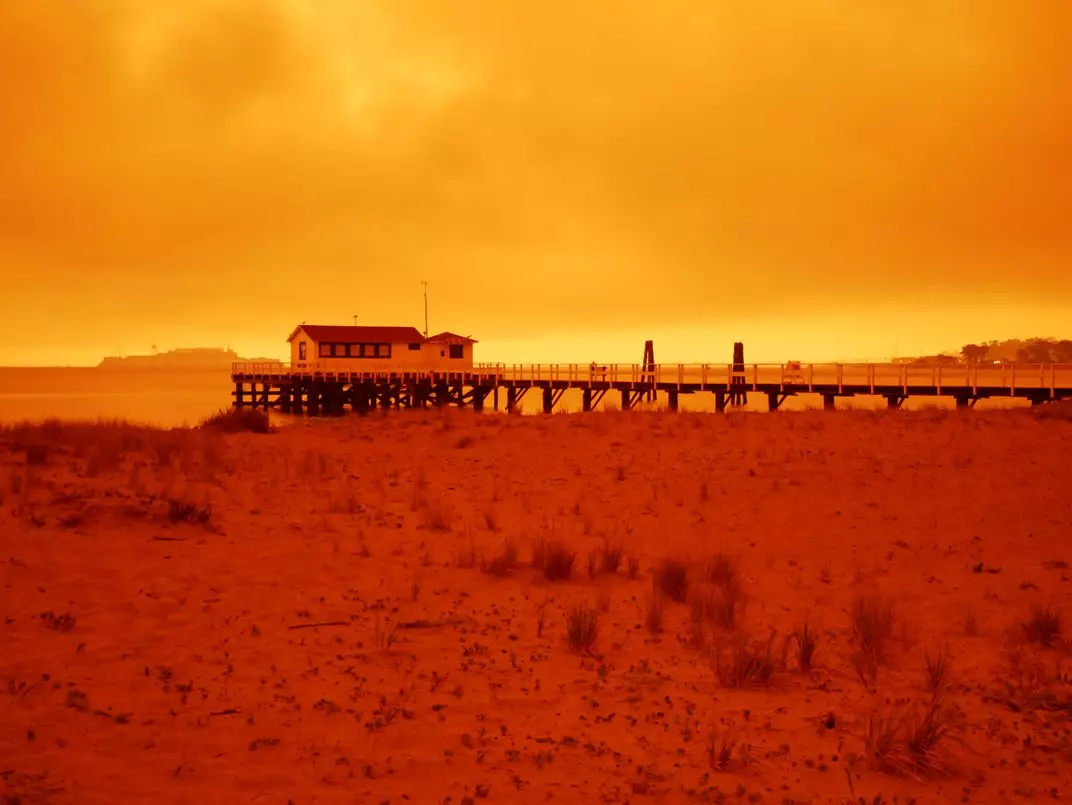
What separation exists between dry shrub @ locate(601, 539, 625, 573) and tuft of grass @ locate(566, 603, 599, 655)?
95.4 inches

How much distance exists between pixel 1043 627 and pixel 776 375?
27323mm

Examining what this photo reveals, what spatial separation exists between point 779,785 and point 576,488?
1099cm

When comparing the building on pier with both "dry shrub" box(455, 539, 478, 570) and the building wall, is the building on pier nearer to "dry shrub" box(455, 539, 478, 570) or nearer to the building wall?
the building wall

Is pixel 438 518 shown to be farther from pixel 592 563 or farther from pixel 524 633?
pixel 524 633

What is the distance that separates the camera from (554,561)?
33.8 ft

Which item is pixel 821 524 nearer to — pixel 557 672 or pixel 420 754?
pixel 557 672

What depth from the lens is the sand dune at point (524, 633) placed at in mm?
5387

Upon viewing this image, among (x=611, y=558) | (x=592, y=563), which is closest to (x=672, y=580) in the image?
(x=611, y=558)

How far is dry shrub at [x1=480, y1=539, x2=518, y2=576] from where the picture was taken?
10297mm

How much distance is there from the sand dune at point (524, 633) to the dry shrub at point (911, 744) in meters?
0.02

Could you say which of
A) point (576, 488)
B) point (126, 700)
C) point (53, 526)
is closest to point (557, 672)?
point (126, 700)

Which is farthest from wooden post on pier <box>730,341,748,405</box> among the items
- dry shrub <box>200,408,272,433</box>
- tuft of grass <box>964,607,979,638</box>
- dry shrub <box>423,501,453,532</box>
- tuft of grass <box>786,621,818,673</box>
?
tuft of grass <box>786,621,818,673</box>

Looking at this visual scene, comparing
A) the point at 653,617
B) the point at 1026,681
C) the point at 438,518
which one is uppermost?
the point at 438,518

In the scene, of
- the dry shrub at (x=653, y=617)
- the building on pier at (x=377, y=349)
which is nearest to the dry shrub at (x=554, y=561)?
the dry shrub at (x=653, y=617)
